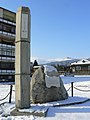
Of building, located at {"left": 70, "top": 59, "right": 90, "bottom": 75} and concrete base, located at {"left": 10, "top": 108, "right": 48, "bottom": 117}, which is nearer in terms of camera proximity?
concrete base, located at {"left": 10, "top": 108, "right": 48, "bottom": 117}

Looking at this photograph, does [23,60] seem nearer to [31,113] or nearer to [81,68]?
[31,113]

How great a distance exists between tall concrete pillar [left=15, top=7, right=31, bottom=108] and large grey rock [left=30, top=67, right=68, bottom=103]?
138 cm

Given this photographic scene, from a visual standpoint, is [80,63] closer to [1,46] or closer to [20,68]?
[1,46]

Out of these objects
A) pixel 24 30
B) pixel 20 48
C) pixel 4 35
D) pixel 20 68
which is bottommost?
pixel 20 68

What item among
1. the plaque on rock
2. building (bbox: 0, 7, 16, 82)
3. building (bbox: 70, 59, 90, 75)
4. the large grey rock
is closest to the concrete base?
the large grey rock

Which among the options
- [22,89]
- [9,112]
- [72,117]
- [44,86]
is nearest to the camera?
[72,117]

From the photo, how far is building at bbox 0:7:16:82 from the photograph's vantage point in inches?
1570

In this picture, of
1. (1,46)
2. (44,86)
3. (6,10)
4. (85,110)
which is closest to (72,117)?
(85,110)

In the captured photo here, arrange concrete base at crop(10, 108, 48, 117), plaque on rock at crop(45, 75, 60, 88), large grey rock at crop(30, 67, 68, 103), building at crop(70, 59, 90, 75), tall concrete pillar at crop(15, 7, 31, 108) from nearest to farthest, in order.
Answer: concrete base at crop(10, 108, 48, 117) < tall concrete pillar at crop(15, 7, 31, 108) < large grey rock at crop(30, 67, 68, 103) < plaque on rock at crop(45, 75, 60, 88) < building at crop(70, 59, 90, 75)

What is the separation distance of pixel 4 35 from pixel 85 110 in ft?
111

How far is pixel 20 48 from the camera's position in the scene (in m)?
9.02

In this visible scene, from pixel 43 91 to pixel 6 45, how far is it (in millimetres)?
31613

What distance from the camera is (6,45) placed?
40781 mm

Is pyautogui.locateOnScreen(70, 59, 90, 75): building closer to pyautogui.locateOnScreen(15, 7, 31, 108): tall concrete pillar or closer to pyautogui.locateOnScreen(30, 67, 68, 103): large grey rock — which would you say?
pyautogui.locateOnScreen(30, 67, 68, 103): large grey rock
